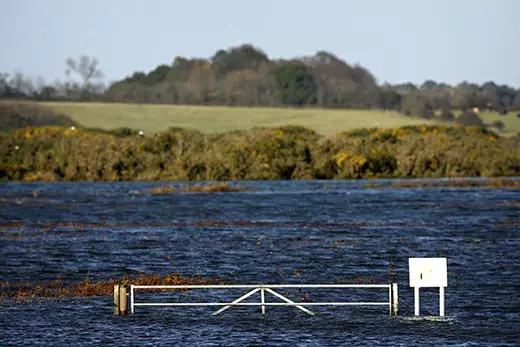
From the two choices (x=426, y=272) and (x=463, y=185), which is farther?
(x=463, y=185)

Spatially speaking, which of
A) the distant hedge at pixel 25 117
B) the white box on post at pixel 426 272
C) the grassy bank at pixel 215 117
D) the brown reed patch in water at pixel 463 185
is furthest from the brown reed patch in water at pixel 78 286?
the distant hedge at pixel 25 117

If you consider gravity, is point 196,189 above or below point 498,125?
below

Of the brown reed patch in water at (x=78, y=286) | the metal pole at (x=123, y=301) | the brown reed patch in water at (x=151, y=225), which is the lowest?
the brown reed patch in water at (x=151, y=225)

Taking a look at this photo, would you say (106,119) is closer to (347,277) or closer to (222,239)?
(222,239)

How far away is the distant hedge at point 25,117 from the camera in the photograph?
164 m

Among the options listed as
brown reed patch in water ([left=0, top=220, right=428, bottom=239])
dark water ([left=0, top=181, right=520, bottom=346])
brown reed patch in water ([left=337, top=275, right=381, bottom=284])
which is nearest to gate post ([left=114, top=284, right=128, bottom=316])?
dark water ([left=0, top=181, right=520, bottom=346])

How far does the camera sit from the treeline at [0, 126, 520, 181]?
132m

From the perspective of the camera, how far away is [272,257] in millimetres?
48375

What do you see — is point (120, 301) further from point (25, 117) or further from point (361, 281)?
point (25, 117)

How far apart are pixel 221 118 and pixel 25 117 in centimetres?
2678

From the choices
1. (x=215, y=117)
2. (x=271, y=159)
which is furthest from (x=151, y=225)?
(x=215, y=117)

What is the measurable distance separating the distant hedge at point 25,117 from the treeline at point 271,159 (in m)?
25.9

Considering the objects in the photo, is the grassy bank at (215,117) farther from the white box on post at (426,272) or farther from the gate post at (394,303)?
the white box on post at (426,272)

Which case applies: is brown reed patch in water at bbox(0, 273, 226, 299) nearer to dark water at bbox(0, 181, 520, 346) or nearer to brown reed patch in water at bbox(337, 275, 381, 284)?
dark water at bbox(0, 181, 520, 346)
